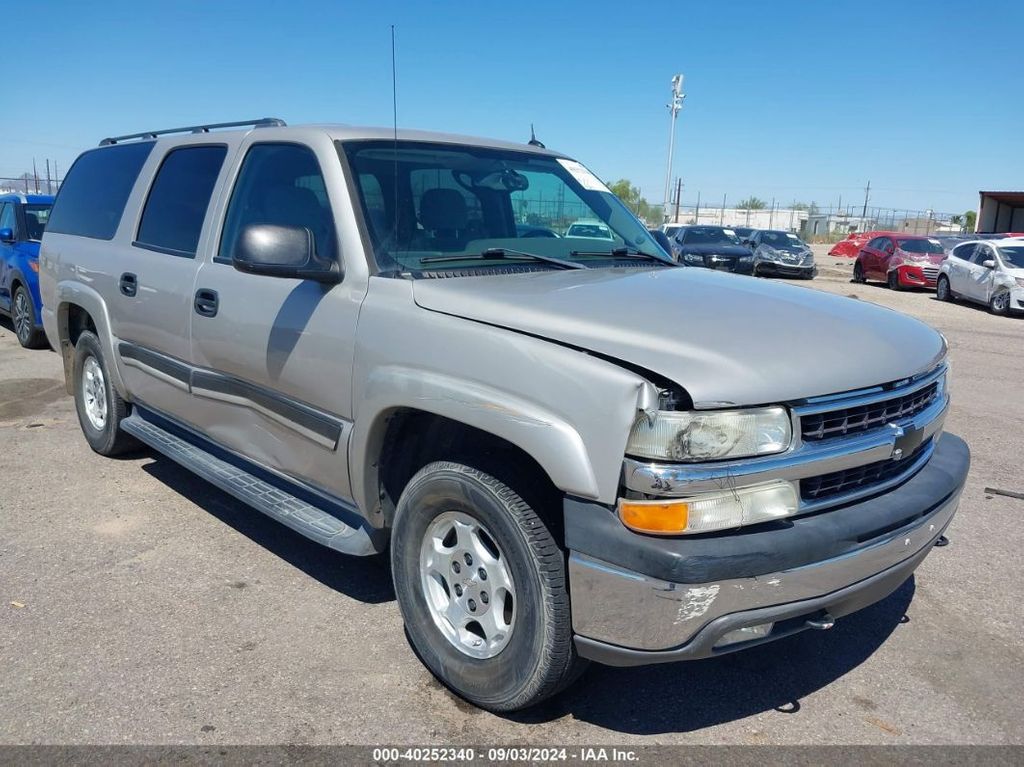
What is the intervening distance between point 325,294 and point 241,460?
48.1 inches

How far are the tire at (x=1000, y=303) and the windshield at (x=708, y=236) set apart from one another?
25.3 feet

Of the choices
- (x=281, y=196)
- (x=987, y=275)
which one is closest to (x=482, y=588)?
(x=281, y=196)

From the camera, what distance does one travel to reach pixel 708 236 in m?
23.8

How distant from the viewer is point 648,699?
3.04 meters

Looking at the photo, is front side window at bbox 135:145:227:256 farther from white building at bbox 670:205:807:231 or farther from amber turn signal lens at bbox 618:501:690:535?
white building at bbox 670:205:807:231

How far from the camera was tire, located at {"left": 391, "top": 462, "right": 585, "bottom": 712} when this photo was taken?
8.41 feet

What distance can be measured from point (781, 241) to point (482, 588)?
23.6 m

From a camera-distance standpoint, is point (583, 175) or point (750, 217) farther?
point (750, 217)

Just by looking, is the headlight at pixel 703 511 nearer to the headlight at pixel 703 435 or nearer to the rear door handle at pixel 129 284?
the headlight at pixel 703 435

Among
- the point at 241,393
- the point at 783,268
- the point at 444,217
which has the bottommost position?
the point at 783,268

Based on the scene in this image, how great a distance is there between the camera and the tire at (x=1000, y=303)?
1636 centimetres

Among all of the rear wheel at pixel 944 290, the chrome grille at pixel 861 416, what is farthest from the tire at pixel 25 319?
the rear wheel at pixel 944 290

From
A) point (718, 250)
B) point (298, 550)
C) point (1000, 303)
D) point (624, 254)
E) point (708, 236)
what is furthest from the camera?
point (708, 236)

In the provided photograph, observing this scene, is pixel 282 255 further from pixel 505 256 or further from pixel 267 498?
pixel 267 498
